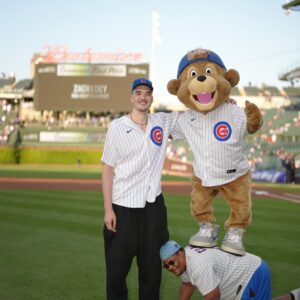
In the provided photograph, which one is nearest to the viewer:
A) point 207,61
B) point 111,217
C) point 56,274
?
point 111,217

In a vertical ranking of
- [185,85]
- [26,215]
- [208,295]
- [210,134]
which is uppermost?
[185,85]

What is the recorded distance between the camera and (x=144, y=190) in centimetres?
396

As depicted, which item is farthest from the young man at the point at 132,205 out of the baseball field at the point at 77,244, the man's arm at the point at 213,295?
the baseball field at the point at 77,244

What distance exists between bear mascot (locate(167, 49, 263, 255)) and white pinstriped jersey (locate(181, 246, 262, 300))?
0.38 feet

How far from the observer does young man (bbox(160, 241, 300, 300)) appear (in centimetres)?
365

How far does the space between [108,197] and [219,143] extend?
1.04 metres

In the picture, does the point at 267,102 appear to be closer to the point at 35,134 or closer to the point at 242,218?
the point at 35,134

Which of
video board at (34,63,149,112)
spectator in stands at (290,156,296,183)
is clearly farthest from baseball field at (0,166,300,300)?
video board at (34,63,149,112)

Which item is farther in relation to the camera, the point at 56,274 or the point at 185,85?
the point at 56,274

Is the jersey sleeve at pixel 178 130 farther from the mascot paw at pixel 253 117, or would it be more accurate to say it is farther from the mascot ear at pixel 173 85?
the mascot paw at pixel 253 117

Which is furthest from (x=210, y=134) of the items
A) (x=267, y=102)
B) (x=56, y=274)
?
(x=267, y=102)

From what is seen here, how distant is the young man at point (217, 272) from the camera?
12.0 ft

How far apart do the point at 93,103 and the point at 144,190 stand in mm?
42020

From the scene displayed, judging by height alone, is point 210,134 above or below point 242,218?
above
